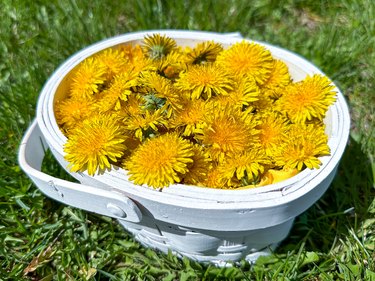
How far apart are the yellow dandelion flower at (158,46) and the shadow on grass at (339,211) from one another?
Answer: 0.62 m

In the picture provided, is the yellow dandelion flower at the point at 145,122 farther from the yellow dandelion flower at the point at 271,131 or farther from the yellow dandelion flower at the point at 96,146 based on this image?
the yellow dandelion flower at the point at 271,131

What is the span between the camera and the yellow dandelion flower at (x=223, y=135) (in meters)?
1.05

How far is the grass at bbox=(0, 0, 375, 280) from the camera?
134 centimetres

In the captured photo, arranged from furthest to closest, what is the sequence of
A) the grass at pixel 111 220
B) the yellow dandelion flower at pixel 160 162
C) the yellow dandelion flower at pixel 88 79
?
the grass at pixel 111 220, the yellow dandelion flower at pixel 88 79, the yellow dandelion flower at pixel 160 162

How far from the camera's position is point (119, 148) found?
1.03m

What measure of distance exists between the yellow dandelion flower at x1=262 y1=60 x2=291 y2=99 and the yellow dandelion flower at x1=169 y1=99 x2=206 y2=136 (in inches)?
8.5

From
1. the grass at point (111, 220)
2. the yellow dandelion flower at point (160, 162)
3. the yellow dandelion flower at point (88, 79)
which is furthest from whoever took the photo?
the grass at point (111, 220)

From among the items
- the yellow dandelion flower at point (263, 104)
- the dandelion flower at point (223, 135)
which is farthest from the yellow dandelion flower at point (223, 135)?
the yellow dandelion flower at point (263, 104)

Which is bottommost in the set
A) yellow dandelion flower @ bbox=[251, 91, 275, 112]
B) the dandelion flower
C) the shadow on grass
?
the shadow on grass

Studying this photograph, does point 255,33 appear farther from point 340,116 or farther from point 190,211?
point 190,211

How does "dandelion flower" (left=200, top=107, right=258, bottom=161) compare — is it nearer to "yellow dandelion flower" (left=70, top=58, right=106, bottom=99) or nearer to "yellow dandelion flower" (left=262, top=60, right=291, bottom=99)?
"yellow dandelion flower" (left=262, top=60, right=291, bottom=99)

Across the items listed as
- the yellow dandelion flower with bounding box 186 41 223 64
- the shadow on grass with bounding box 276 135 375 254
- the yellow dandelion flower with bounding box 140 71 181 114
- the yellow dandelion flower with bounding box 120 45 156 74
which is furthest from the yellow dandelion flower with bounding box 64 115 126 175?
the shadow on grass with bounding box 276 135 375 254

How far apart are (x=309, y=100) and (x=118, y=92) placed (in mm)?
438

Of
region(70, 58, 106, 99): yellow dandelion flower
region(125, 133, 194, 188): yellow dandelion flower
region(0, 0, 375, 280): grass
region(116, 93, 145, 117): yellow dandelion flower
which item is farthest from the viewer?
region(0, 0, 375, 280): grass
